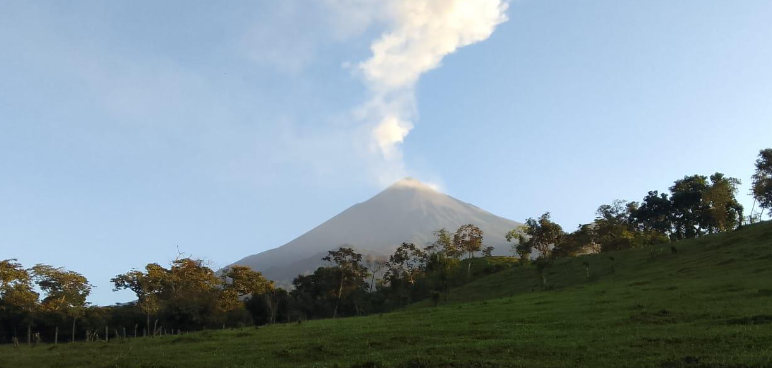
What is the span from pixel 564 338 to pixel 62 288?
75.2 meters

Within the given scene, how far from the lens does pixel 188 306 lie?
7006 centimetres

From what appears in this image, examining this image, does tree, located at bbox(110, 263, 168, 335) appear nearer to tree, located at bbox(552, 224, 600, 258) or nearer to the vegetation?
the vegetation

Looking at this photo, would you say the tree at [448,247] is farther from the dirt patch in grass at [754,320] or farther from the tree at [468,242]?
the dirt patch in grass at [754,320]

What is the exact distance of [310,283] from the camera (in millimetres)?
94688

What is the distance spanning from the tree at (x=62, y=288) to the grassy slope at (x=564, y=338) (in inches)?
1717

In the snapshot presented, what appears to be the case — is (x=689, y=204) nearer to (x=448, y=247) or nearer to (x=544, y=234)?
(x=544, y=234)

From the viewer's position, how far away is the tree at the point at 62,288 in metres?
70.0

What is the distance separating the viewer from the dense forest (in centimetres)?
7031

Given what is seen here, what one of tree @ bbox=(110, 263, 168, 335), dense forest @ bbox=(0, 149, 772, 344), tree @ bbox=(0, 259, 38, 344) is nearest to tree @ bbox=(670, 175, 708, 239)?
dense forest @ bbox=(0, 149, 772, 344)

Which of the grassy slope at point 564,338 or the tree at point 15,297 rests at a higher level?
the tree at point 15,297

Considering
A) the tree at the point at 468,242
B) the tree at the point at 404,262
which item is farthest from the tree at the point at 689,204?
the tree at the point at 404,262

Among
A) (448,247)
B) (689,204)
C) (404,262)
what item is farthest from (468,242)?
(689,204)

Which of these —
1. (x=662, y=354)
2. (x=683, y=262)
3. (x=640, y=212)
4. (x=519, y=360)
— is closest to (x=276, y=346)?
(x=519, y=360)

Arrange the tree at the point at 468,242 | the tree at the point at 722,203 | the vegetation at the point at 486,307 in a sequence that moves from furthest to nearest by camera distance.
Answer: the tree at the point at 468,242 < the tree at the point at 722,203 < the vegetation at the point at 486,307
